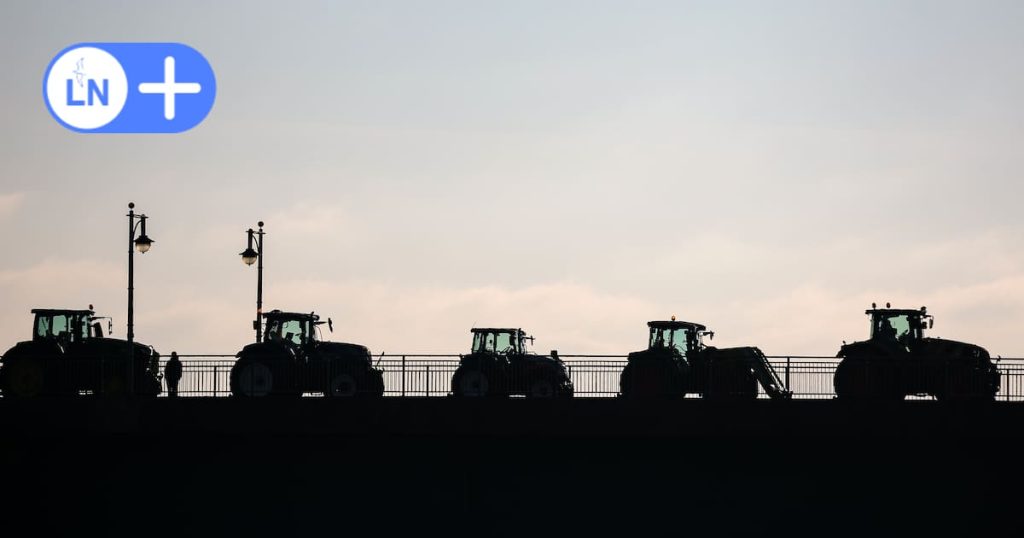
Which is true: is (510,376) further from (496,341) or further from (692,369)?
(692,369)

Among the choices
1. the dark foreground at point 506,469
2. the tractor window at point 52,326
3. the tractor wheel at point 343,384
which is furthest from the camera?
the tractor window at point 52,326

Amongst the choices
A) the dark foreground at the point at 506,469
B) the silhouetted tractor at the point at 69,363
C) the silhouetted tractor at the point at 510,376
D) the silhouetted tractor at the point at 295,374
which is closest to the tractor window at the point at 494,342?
the silhouetted tractor at the point at 510,376

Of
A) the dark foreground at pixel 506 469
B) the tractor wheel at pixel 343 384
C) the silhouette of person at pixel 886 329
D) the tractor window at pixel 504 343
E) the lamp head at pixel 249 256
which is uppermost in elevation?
the lamp head at pixel 249 256

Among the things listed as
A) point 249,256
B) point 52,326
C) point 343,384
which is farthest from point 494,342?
point 52,326

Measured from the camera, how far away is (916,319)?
36750 millimetres

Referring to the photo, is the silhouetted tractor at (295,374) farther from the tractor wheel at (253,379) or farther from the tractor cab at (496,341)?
the tractor cab at (496,341)

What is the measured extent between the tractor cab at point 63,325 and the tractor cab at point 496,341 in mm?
10049

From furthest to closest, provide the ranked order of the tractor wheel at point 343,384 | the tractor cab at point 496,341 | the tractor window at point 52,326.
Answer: the tractor cab at point 496,341, the tractor window at point 52,326, the tractor wheel at point 343,384

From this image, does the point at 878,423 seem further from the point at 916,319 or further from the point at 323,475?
the point at 323,475

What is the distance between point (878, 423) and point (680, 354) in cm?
688

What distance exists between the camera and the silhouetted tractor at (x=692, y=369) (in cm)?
3372

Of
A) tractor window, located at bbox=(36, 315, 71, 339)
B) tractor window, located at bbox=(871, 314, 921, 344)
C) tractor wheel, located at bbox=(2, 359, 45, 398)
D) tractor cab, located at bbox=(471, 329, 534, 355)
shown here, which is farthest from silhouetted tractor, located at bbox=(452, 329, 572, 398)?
tractor window, located at bbox=(36, 315, 71, 339)

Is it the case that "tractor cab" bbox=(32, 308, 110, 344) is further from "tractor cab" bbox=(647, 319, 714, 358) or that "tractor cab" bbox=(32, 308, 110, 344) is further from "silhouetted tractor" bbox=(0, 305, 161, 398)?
"tractor cab" bbox=(647, 319, 714, 358)

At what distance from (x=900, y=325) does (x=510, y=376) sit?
33.6 ft
